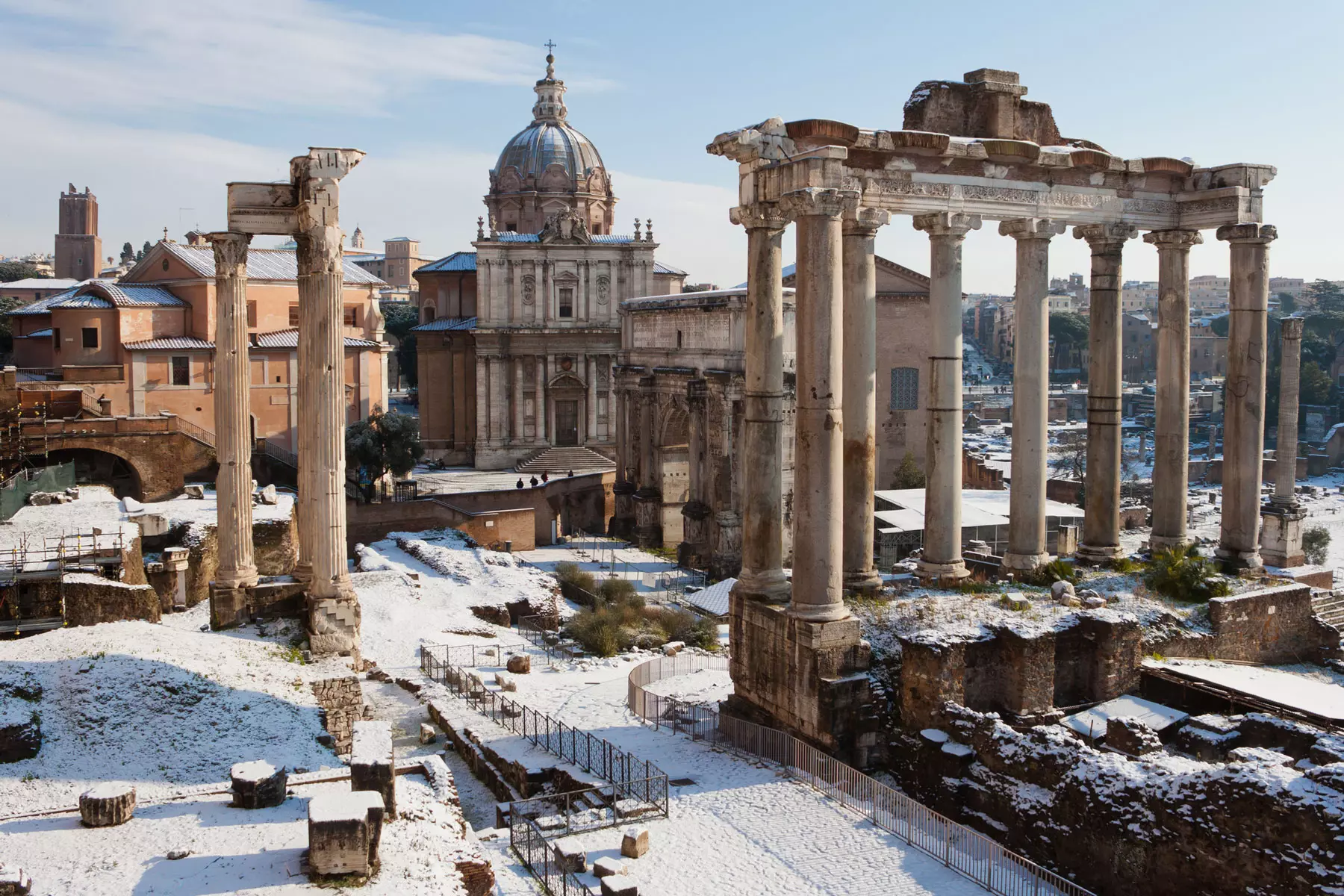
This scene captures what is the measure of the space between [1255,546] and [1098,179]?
630 cm

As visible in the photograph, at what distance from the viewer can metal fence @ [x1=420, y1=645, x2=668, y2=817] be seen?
14.2 m

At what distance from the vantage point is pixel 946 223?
1777 cm

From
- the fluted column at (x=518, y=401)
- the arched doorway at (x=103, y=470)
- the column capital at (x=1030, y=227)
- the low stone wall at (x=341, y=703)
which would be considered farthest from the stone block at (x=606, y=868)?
the fluted column at (x=518, y=401)

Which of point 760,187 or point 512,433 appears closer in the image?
point 760,187

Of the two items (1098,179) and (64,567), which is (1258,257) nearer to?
(1098,179)

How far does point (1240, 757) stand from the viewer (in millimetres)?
12117

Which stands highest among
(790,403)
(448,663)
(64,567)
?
(790,403)

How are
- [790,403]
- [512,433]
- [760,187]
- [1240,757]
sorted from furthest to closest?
[512,433] → [790,403] → [760,187] → [1240,757]

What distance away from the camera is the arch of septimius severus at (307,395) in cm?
1759

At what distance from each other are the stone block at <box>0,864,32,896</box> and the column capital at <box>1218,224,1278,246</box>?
1819cm

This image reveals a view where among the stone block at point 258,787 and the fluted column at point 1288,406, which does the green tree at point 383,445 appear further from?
the stone block at point 258,787

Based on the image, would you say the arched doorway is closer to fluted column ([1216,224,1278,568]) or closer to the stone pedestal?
the stone pedestal

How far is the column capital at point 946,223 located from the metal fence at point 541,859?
9.89m

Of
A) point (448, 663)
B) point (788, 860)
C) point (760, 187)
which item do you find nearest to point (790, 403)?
point (448, 663)
